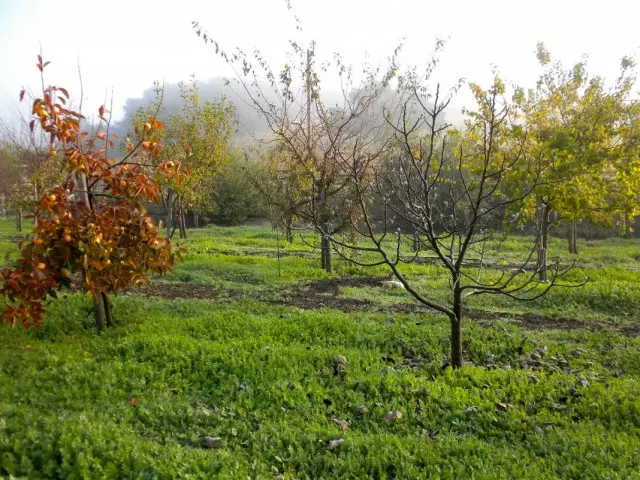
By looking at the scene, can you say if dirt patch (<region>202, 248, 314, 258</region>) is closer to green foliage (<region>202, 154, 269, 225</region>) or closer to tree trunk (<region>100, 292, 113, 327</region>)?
tree trunk (<region>100, 292, 113, 327</region>)

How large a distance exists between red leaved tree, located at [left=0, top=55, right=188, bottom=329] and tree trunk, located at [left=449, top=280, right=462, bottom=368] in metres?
3.92

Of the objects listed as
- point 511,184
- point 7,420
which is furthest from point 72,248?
point 511,184

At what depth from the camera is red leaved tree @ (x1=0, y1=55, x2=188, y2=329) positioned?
548cm

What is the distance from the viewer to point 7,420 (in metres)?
4.15

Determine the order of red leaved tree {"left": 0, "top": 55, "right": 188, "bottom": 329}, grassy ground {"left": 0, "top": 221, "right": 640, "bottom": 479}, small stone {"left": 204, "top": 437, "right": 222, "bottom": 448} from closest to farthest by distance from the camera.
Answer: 1. grassy ground {"left": 0, "top": 221, "right": 640, "bottom": 479}
2. small stone {"left": 204, "top": 437, "right": 222, "bottom": 448}
3. red leaved tree {"left": 0, "top": 55, "right": 188, "bottom": 329}

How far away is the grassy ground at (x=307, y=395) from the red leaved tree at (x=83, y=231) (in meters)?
0.83

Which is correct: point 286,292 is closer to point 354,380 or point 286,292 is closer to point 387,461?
point 354,380

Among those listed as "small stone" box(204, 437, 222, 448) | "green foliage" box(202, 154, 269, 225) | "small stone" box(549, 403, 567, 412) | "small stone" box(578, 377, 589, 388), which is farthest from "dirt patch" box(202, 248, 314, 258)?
"green foliage" box(202, 154, 269, 225)

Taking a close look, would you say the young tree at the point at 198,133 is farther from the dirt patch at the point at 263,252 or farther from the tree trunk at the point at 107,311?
the tree trunk at the point at 107,311

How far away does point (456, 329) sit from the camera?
5.94m

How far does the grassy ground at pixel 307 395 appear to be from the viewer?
12.8 feet

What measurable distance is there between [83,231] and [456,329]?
482 centimetres

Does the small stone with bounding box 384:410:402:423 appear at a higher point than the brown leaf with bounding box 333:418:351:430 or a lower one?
higher

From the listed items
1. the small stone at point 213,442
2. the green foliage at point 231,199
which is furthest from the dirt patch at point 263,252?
the green foliage at point 231,199
